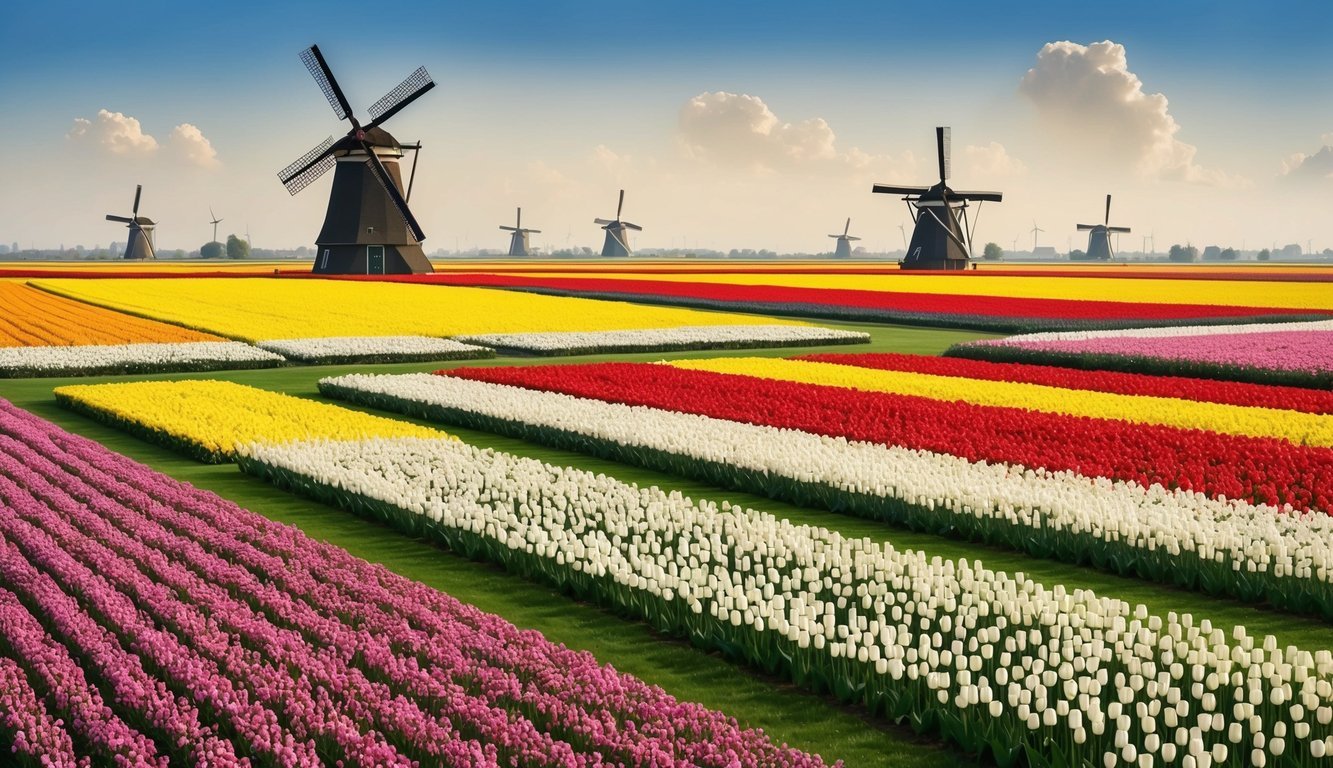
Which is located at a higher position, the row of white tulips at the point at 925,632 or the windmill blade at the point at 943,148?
the windmill blade at the point at 943,148

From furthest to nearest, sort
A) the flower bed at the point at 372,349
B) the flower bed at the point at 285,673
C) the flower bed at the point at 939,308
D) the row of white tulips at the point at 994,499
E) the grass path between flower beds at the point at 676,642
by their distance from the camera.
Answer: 1. the flower bed at the point at 939,308
2. the flower bed at the point at 372,349
3. the row of white tulips at the point at 994,499
4. the grass path between flower beds at the point at 676,642
5. the flower bed at the point at 285,673

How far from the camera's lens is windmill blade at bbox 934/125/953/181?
103 meters

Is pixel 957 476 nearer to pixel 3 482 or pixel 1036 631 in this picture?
pixel 1036 631

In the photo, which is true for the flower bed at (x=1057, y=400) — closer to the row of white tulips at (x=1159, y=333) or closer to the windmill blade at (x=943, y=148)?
the row of white tulips at (x=1159, y=333)

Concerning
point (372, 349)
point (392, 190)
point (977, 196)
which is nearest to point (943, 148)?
point (977, 196)

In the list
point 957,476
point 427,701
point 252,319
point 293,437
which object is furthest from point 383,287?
point 427,701

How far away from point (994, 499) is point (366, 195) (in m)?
68.5

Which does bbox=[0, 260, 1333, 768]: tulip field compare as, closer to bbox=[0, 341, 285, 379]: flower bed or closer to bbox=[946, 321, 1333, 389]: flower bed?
bbox=[946, 321, 1333, 389]: flower bed


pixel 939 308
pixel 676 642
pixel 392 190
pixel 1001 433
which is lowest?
pixel 676 642

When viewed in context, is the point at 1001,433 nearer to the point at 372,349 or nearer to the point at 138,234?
the point at 372,349

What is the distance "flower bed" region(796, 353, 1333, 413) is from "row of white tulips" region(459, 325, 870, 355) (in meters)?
5.96

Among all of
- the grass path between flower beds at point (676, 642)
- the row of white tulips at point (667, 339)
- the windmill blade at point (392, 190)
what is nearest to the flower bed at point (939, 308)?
the row of white tulips at point (667, 339)

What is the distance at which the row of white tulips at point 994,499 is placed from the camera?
1170cm

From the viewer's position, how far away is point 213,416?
70.6 feet
